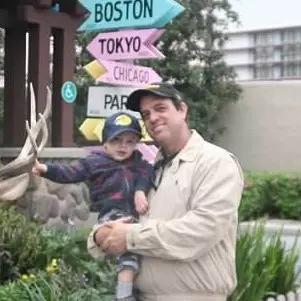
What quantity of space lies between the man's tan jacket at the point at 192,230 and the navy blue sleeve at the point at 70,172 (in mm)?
766

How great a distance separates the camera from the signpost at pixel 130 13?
8.31m

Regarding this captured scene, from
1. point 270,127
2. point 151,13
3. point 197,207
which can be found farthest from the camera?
point 270,127

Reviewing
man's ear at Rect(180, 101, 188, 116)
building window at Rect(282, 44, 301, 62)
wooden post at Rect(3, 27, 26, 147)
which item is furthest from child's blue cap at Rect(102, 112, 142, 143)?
building window at Rect(282, 44, 301, 62)

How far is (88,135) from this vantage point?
28.3 feet

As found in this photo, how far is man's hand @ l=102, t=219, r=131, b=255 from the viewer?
3.35 metres

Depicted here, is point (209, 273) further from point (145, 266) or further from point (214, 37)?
point (214, 37)

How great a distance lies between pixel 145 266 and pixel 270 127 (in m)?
20.7

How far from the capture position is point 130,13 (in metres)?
8.57

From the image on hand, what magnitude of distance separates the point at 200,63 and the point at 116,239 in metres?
20.9

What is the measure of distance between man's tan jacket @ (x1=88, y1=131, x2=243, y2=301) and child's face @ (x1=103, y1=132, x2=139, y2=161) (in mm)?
508

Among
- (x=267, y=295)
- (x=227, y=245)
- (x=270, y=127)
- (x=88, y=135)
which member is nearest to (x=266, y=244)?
Result: (x=267, y=295)

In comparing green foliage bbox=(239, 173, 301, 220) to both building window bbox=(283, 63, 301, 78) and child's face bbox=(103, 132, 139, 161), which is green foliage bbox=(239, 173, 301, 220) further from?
building window bbox=(283, 63, 301, 78)

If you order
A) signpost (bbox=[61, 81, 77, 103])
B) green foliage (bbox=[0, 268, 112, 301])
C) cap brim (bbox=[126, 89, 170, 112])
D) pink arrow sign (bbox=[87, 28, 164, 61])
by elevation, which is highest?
pink arrow sign (bbox=[87, 28, 164, 61])

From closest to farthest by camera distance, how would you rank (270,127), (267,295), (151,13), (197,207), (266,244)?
(197,207), (267,295), (266,244), (151,13), (270,127)
